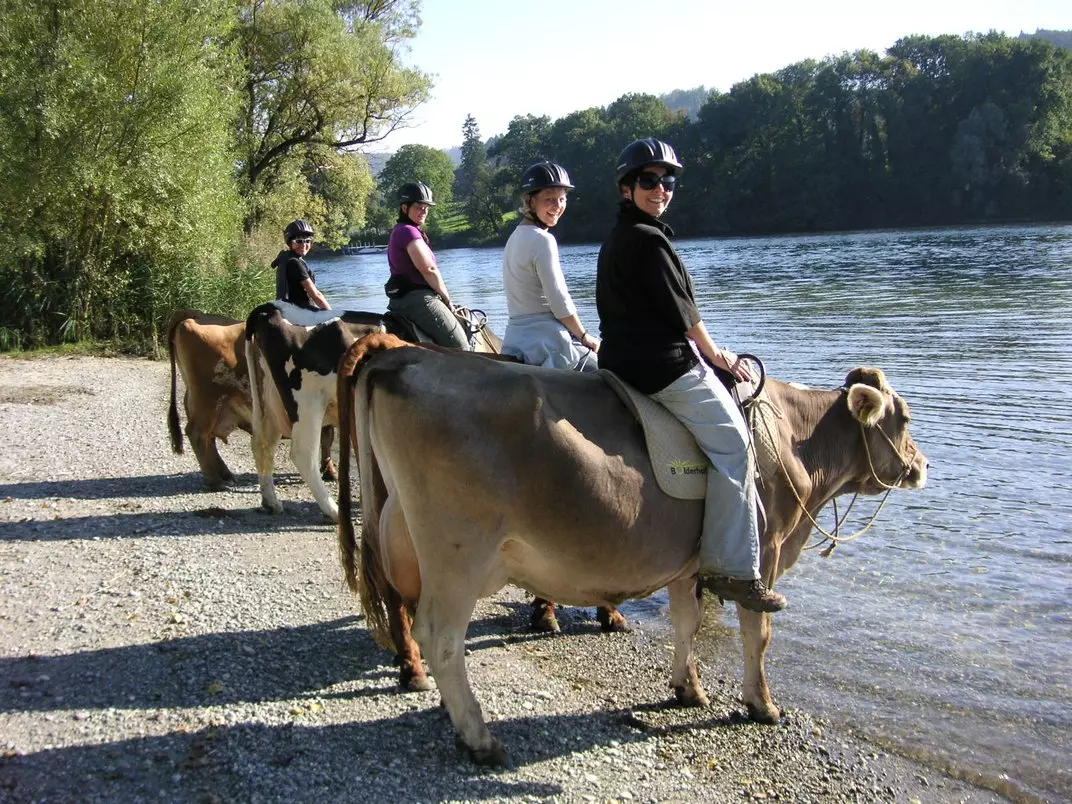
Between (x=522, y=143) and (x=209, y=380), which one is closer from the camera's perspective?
(x=209, y=380)

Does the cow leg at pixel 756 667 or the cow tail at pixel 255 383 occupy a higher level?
the cow tail at pixel 255 383

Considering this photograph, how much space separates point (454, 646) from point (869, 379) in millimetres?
3455

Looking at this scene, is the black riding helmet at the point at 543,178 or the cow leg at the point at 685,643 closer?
the cow leg at the point at 685,643

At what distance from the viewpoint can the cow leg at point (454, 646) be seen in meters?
4.87

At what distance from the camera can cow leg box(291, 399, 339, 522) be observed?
9.55 m

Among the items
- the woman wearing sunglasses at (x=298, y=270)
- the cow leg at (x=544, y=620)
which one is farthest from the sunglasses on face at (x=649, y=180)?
the woman wearing sunglasses at (x=298, y=270)

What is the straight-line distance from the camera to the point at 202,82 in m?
22.4

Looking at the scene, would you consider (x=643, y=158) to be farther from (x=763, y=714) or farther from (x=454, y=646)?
(x=763, y=714)

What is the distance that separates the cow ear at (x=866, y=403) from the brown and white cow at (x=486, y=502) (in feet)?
3.20

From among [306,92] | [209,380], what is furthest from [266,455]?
[306,92]

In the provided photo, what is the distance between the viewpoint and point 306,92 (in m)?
33.7

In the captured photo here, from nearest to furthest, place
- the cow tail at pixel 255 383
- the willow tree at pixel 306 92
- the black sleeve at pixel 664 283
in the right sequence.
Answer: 1. the black sleeve at pixel 664 283
2. the cow tail at pixel 255 383
3. the willow tree at pixel 306 92

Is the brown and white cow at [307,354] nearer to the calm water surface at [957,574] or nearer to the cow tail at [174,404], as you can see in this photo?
the cow tail at [174,404]

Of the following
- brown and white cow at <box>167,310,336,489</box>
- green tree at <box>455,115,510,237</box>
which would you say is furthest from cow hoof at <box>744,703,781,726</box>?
green tree at <box>455,115,510,237</box>
